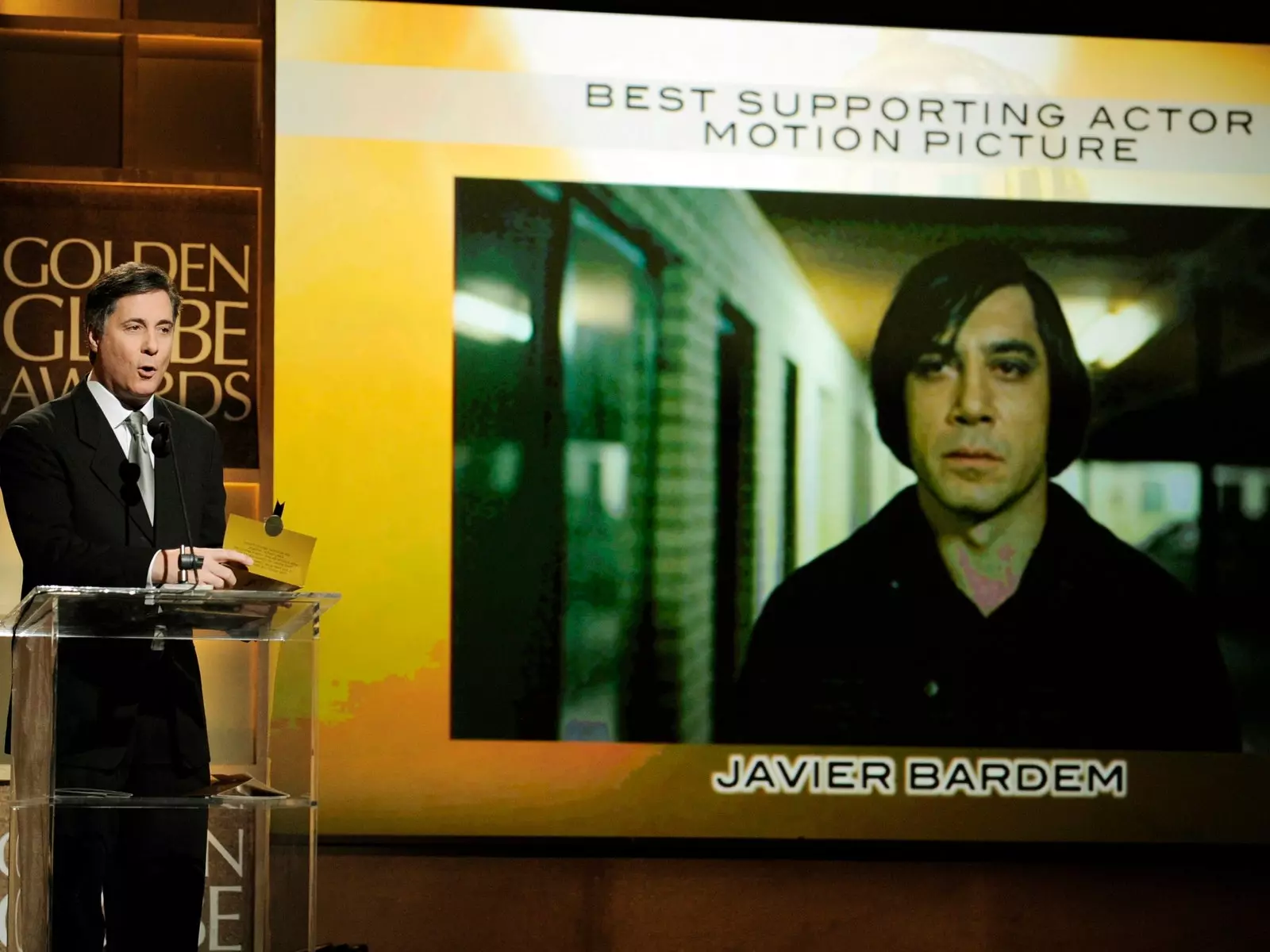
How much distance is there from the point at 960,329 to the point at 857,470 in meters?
0.49

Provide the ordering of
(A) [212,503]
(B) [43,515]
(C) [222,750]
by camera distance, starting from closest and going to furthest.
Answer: (C) [222,750] < (B) [43,515] < (A) [212,503]

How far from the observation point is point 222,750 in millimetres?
2547

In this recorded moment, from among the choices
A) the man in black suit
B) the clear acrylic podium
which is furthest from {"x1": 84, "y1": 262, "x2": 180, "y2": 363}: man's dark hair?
the clear acrylic podium

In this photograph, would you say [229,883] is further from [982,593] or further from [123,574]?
[982,593]

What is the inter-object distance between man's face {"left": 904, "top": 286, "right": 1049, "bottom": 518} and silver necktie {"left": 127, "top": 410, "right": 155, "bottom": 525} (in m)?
2.06

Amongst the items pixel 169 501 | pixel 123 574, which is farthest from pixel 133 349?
pixel 123 574

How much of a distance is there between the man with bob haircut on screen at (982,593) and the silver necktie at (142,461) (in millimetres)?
1716

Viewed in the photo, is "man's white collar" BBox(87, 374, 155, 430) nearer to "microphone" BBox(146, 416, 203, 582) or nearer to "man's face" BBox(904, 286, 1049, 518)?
"microphone" BBox(146, 416, 203, 582)

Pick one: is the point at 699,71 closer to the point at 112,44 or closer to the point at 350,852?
the point at 112,44

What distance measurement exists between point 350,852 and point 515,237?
170 cm

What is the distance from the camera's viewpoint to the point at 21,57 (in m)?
4.11

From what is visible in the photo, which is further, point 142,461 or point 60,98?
point 60,98

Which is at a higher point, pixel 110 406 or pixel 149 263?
pixel 149 263

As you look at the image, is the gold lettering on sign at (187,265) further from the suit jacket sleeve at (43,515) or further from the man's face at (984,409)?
the man's face at (984,409)
